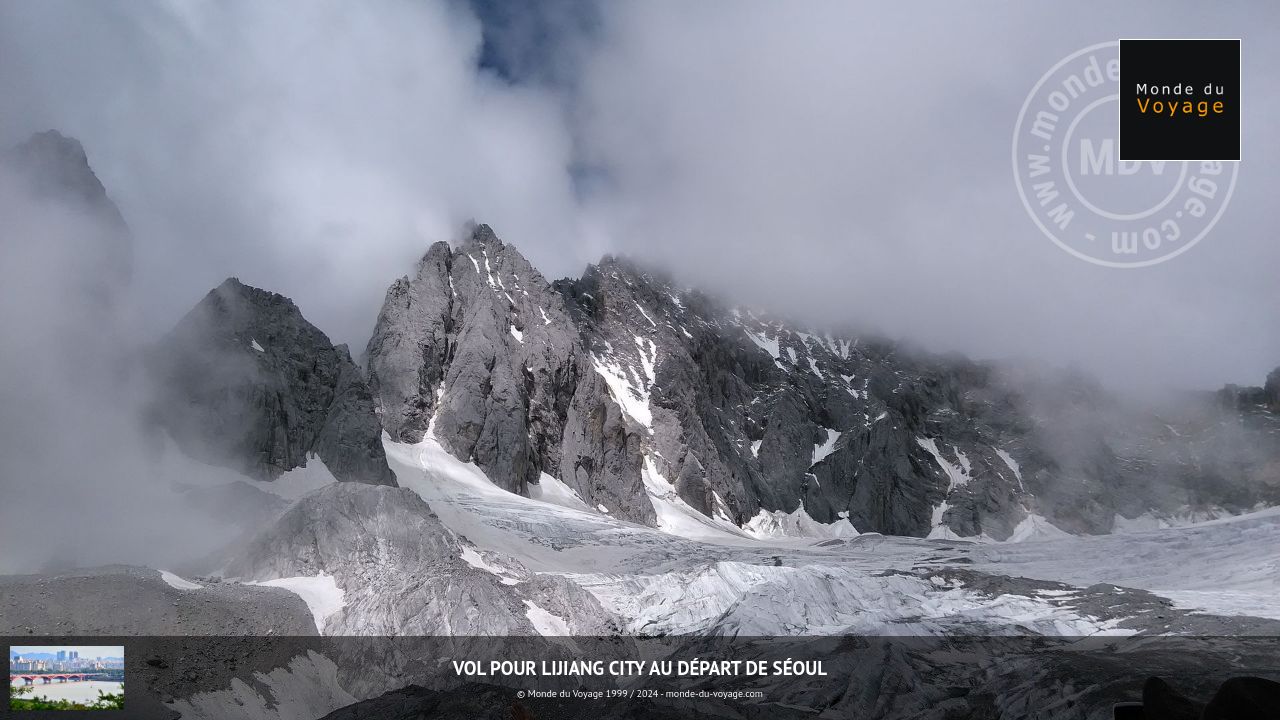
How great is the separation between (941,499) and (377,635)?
503 ft

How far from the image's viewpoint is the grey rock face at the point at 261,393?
87.1 metres

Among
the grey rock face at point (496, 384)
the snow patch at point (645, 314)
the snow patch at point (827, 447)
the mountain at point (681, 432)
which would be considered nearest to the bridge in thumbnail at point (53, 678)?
the grey rock face at point (496, 384)

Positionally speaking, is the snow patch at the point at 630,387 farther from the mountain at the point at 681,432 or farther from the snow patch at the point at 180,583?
the snow patch at the point at 180,583

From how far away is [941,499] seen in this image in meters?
177

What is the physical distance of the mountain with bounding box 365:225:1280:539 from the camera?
125812 millimetres

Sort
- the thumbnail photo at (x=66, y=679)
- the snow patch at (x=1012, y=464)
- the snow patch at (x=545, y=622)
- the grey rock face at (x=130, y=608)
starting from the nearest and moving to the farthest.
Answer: the thumbnail photo at (x=66, y=679) → the grey rock face at (x=130, y=608) → the snow patch at (x=545, y=622) → the snow patch at (x=1012, y=464)

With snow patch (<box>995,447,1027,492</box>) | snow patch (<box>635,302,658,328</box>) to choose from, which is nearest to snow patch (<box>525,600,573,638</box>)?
snow patch (<box>635,302,658,328</box>)

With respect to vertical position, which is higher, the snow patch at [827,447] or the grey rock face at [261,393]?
the grey rock face at [261,393]

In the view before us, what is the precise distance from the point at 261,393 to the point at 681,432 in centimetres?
8336

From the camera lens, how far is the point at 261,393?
300ft

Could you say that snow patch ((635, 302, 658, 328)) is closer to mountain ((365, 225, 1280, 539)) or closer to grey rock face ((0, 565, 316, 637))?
mountain ((365, 225, 1280, 539))

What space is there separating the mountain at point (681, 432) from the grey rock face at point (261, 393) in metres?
18.2

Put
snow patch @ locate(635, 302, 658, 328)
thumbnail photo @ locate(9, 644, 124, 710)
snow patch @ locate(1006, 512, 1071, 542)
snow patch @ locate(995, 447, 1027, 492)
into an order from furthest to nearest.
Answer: snow patch @ locate(995, 447, 1027, 492) → snow patch @ locate(635, 302, 658, 328) → snow patch @ locate(1006, 512, 1071, 542) → thumbnail photo @ locate(9, 644, 124, 710)

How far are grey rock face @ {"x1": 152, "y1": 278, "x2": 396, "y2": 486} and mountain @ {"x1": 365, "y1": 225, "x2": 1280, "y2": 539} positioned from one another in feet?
59.9
